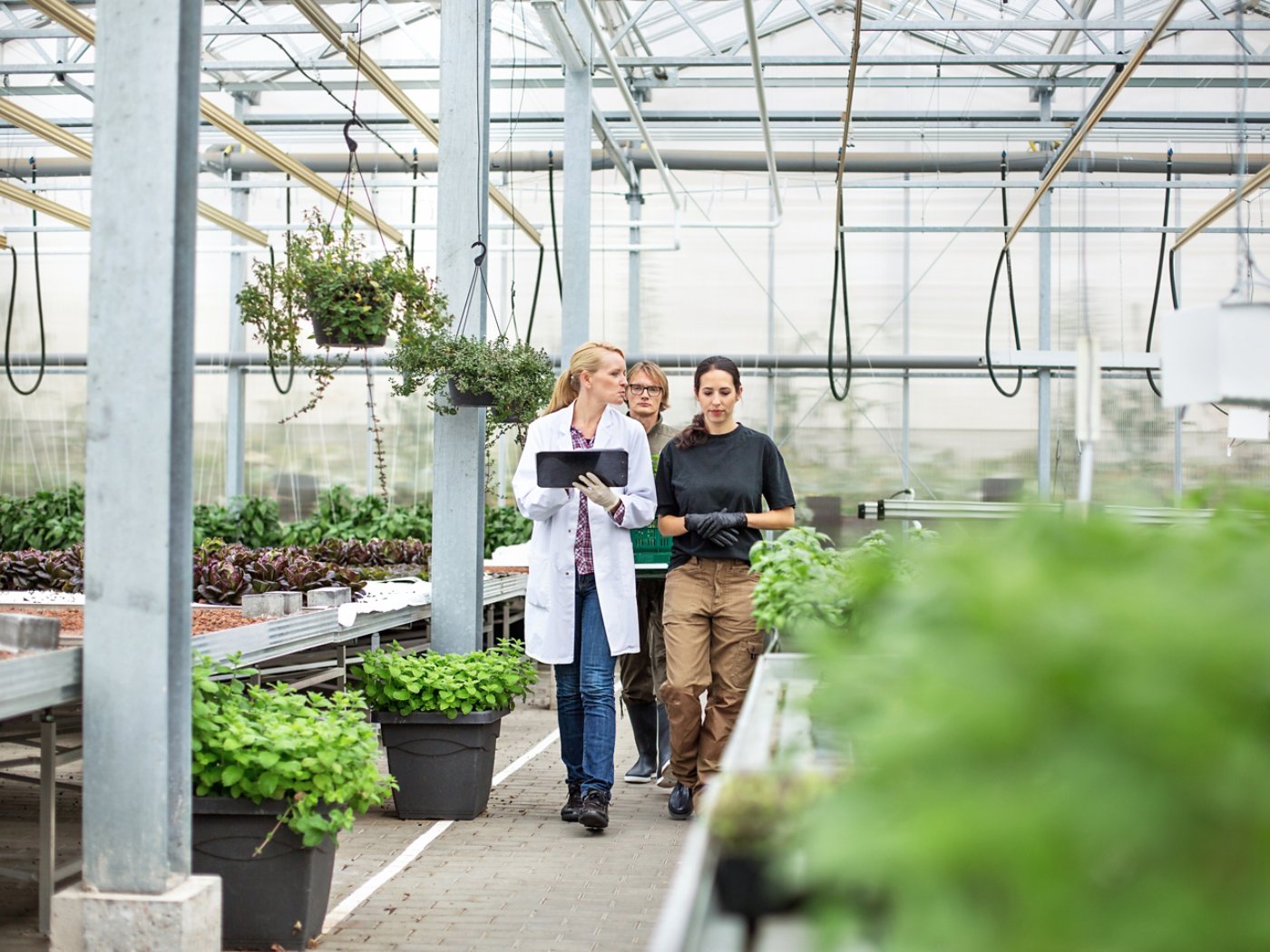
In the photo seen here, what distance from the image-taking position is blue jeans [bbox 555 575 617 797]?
436 cm

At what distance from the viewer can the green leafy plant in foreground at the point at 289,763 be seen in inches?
121

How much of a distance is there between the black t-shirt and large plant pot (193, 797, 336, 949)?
1.69 m

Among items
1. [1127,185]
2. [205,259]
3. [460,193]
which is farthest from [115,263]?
[205,259]

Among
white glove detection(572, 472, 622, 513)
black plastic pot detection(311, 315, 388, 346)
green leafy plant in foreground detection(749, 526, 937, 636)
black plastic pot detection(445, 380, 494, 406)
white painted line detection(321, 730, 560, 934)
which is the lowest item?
white painted line detection(321, 730, 560, 934)

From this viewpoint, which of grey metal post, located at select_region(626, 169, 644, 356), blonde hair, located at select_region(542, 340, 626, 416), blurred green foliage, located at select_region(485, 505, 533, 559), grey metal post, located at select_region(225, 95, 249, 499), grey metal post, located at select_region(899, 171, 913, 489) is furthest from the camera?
grey metal post, located at select_region(225, 95, 249, 499)

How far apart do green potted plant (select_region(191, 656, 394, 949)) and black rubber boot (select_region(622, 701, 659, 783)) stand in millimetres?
2214

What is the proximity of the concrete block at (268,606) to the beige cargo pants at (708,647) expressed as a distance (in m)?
1.38

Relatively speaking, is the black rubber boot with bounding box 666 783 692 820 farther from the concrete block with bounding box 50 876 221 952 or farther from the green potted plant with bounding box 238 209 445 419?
the concrete block with bounding box 50 876 221 952

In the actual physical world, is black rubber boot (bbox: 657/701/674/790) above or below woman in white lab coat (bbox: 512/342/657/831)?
below

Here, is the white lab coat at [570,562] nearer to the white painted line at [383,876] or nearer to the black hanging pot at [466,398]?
the black hanging pot at [466,398]

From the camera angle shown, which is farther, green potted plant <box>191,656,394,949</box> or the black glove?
the black glove

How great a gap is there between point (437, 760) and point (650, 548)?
3.76 feet

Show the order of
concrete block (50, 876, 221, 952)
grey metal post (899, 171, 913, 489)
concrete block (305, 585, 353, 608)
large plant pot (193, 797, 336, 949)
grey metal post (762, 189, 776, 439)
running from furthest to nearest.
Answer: grey metal post (762, 189, 776, 439)
grey metal post (899, 171, 913, 489)
concrete block (305, 585, 353, 608)
large plant pot (193, 797, 336, 949)
concrete block (50, 876, 221, 952)

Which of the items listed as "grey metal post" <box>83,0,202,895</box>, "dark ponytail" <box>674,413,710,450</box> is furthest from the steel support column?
"grey metal post" <box>83,0,202,895</box>
